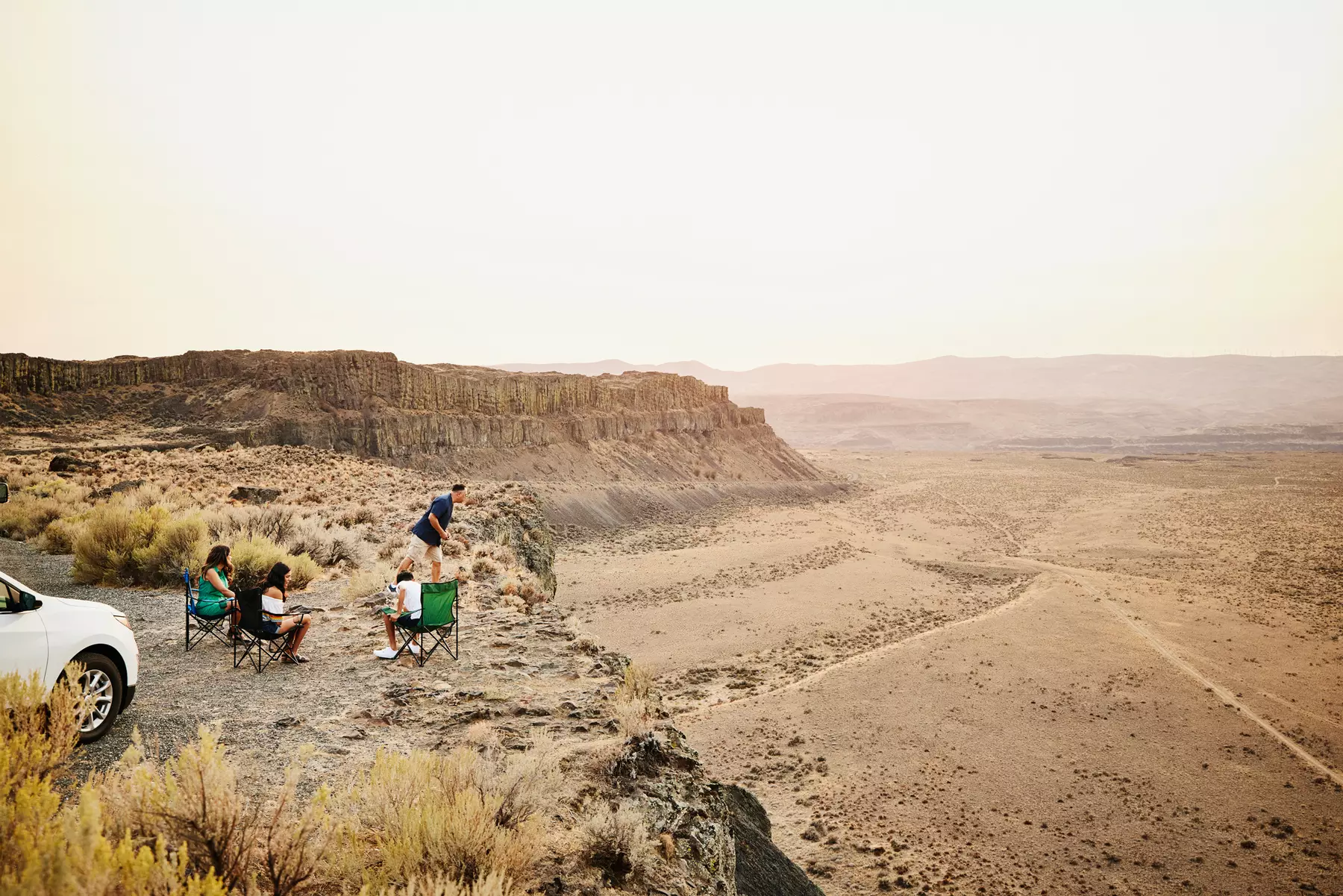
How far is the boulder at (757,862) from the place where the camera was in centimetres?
766

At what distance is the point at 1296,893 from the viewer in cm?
995

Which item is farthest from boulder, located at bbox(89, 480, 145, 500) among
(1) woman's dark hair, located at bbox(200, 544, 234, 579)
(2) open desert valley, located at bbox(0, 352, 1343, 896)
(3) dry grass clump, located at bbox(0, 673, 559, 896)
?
(3) dry grass clump, located at bbox(0, 673, 559, 896)

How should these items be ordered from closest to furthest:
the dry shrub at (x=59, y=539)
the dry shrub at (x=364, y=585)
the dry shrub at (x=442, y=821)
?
1. the dry shrub at (x=442, y=821)
2. the dry shrub at (x=364, y=585)
3. the dry shrub at (x=59, y=539)

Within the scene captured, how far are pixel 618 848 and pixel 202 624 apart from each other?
6.77 metres

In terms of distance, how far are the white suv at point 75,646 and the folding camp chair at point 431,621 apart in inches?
117

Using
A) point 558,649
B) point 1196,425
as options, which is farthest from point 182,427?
point 1196,425

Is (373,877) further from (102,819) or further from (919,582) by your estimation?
(919,582)

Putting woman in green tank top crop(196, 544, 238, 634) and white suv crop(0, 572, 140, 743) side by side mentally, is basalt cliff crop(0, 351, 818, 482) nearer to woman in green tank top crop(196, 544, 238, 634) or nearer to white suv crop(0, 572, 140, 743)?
woman in green tank top crop(196, 544, 238, 634)

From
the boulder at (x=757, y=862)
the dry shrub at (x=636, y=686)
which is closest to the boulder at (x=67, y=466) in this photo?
the dry shrub at (x=636, y=686)

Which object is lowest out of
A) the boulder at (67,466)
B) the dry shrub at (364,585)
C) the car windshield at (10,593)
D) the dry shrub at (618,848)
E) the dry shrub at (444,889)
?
the dry shrub at (618,848)

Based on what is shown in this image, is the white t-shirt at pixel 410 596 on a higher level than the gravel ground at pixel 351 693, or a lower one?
higher

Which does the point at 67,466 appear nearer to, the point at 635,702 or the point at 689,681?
the point at 689,681

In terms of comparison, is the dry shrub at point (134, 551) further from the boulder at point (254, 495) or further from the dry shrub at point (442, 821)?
the dry shrub at point (442, 821)

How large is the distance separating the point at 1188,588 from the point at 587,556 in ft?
86.2
